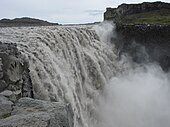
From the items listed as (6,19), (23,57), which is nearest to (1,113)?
(23,57)

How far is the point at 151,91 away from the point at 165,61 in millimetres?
5480

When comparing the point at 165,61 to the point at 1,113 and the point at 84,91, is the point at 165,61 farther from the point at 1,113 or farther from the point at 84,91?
the point at 1,113

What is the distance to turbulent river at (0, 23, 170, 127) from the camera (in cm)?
1525

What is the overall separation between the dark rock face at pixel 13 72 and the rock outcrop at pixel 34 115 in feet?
10.2

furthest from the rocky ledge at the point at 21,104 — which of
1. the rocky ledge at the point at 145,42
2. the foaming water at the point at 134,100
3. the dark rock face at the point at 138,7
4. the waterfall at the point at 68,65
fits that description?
the dark rock face at the point at 138,7

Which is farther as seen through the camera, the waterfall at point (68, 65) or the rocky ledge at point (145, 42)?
the rocky ledge at point (145, 42)

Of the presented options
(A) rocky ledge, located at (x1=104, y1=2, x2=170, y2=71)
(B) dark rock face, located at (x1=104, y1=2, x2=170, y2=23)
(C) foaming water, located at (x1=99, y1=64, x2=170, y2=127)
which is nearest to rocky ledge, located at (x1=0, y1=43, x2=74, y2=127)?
(C) foaming water, located at (x1=99, y1=64, x2=170, y2=127)

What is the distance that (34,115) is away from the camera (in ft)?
24.1

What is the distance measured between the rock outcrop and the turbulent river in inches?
196

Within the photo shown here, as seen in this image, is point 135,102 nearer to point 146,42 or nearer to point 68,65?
point 68,65

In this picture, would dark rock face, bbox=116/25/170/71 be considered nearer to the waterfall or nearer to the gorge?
the gorge

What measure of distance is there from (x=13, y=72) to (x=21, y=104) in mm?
3757

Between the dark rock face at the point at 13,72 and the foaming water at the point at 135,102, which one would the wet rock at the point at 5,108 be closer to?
the dark rock face at the point at 13,72

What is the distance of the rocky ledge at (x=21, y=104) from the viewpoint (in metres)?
7.14
